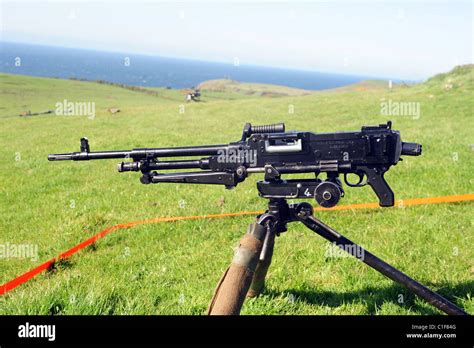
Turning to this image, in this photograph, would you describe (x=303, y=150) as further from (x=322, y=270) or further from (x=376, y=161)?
(x=322, y=270)

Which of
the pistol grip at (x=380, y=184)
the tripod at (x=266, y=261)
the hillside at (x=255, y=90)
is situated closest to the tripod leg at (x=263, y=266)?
the tripod at (x=266, y=261)

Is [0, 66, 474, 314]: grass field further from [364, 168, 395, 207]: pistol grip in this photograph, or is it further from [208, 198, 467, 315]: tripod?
[364, 168, 395, 207]: pistol grip

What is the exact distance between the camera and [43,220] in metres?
9.28

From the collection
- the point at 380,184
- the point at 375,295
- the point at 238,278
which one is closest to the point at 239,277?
the point at 238,278

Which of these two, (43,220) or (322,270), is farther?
(43,220)

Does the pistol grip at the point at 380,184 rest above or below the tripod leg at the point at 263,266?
above

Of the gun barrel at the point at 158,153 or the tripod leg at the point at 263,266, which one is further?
the gun barrel at the point at 158,153

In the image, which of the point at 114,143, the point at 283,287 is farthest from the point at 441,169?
the point at 114,143

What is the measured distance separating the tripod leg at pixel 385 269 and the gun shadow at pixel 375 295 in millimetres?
822

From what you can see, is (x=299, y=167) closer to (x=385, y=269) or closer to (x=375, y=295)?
(x=385, y=269)

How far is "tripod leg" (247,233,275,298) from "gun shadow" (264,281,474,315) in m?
0.29

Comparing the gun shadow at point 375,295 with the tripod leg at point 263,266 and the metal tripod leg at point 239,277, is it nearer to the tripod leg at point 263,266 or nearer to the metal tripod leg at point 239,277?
the tripod leg at point 263,266

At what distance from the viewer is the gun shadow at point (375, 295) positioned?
205 inches
